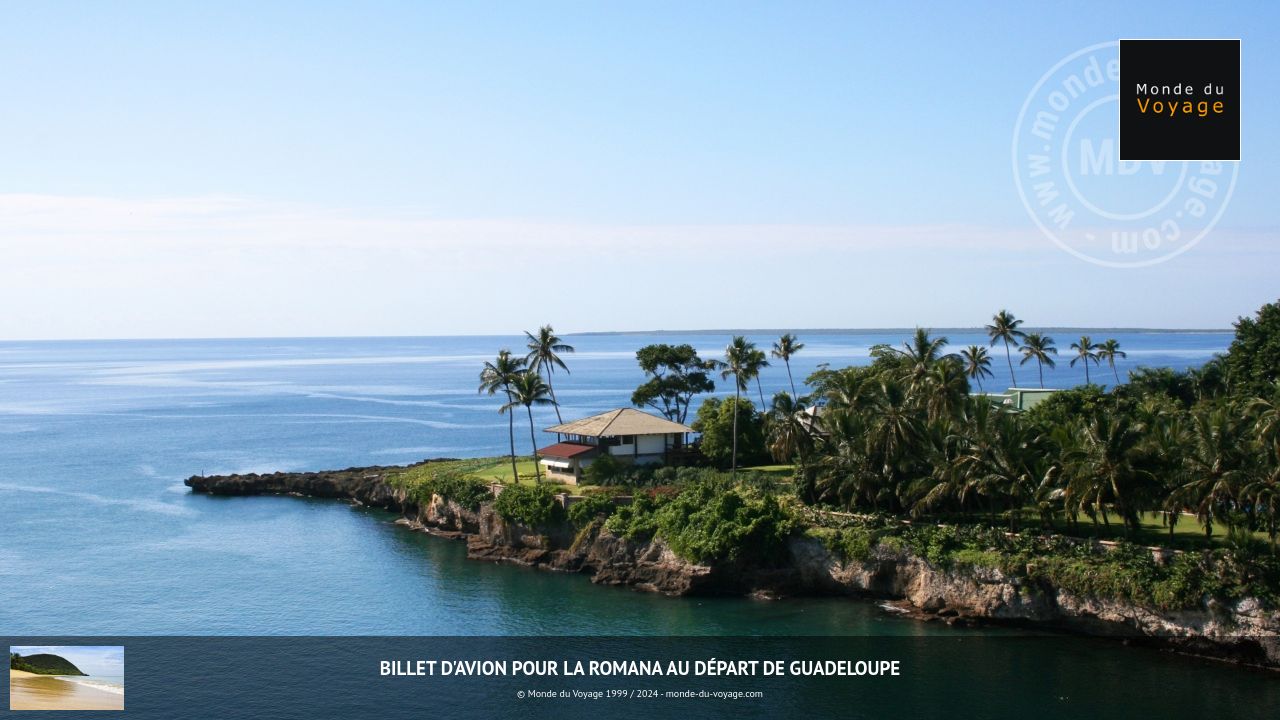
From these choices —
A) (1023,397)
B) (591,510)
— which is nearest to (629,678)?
(591,510)

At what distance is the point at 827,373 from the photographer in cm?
6944

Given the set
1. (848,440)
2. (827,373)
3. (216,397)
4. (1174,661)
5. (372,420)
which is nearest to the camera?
(1174,661)

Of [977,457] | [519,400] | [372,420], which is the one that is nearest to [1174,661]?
[977,457]

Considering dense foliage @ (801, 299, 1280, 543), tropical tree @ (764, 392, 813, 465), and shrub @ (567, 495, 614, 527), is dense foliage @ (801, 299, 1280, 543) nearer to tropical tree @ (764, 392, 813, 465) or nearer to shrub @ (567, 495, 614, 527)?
tropical tree @ (764, 392, 813, 465)

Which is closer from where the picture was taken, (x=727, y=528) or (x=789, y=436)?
(x=727, y=528)

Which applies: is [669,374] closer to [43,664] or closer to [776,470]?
[776,470]

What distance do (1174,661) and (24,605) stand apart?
185 feet

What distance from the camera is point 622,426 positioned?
71.2 meters

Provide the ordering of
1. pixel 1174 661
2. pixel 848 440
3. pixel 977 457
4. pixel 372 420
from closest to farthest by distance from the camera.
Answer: pixel 1174 661 → pixel 977 457 → pixel 848 440 → pixel 372 420

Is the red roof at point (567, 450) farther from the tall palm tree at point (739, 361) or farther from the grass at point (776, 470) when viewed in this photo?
the grass at point (776, 470)

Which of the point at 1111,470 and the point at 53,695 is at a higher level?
the point at 1111,470

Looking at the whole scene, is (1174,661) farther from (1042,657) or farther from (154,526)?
(154,526)

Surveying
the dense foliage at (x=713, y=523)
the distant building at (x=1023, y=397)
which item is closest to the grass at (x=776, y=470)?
the dense foliage at (x=713, y=523)

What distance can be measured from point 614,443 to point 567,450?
11.4ft
